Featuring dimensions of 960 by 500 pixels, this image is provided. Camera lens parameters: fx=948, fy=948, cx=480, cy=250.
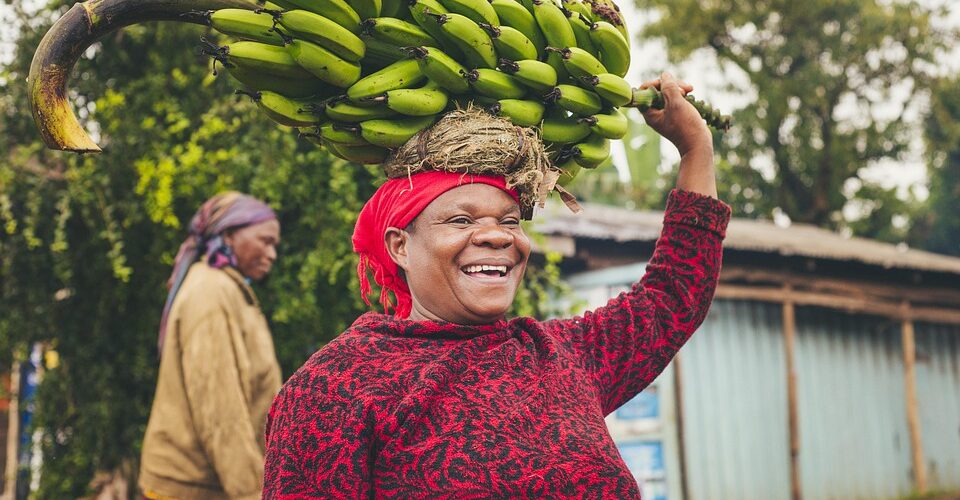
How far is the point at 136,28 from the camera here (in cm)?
593

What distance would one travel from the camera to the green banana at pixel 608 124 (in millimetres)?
2283

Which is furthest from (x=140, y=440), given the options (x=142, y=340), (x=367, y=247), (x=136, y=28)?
(x=367, y=247)

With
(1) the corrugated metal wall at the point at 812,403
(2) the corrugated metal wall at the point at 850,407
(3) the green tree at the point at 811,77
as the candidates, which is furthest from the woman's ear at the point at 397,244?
(3) the green tree at the point at 811,77

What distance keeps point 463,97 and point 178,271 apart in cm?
249

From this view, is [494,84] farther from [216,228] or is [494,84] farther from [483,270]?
[216,228]

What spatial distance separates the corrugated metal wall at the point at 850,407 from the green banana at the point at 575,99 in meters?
9.07

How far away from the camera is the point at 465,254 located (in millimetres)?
2164

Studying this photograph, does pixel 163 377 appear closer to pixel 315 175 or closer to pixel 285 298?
pixel 285 298

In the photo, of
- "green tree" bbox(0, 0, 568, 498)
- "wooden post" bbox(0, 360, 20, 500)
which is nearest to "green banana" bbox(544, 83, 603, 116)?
"green tree" bbox(0, 0, 568, 498)

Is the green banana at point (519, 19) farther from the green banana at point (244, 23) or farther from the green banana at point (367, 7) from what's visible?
the green banana at point (244, 23)

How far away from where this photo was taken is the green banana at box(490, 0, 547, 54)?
7.30ft

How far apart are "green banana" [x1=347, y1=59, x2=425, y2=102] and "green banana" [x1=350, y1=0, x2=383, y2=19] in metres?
0.12

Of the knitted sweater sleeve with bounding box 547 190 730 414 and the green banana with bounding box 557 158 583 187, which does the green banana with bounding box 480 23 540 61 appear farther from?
the knitted sweater sleeve with bounding box 547 190 730 414

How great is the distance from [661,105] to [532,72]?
1.80 feet
